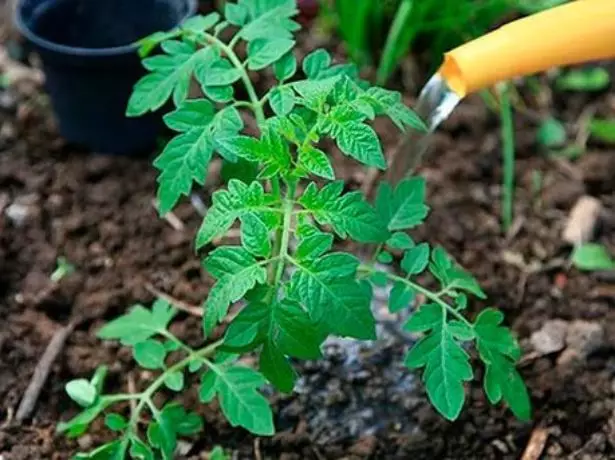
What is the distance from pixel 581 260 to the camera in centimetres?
174

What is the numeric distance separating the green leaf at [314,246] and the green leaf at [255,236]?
0.12 feet

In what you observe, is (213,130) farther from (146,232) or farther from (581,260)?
(581,260)

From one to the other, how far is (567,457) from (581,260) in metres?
0.37

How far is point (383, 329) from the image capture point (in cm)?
155

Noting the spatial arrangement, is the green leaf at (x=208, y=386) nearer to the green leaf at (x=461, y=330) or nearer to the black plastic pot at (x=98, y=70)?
the green leaf at (x=461, y=330)

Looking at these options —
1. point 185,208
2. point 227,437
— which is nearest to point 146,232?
point 185,208

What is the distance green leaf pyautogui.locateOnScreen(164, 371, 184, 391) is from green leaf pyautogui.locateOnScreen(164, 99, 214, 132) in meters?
0.30

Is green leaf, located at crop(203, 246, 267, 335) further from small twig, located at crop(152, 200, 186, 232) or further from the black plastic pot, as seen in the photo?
the black plastic pot

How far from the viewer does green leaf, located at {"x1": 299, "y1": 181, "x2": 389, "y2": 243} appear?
1.19m

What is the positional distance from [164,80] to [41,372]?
16.8 inches

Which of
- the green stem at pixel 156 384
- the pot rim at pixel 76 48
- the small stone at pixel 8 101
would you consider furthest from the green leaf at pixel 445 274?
the small stone at pixel 8 101

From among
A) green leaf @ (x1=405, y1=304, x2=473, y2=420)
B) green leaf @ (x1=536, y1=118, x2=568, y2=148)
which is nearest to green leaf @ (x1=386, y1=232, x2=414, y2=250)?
green leaf @ (x1=405, y1=304, x2=473, y2=420)

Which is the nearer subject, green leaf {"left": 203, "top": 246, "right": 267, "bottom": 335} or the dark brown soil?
green leaf {"left": 203, "top": 246, "right": 267, "bottom": 335}

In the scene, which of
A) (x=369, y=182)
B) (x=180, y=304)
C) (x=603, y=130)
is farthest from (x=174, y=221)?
(x=603, y=130)
